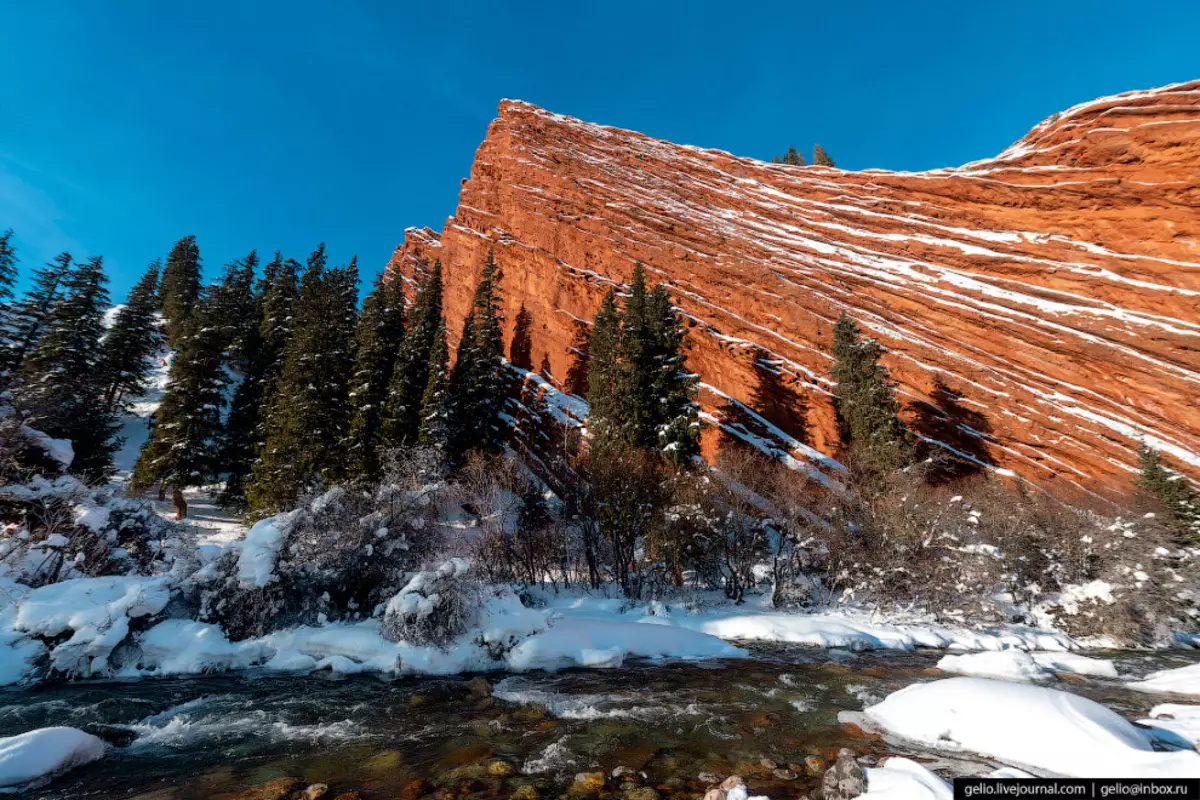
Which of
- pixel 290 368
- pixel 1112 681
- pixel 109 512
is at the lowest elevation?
pixel 1112 681

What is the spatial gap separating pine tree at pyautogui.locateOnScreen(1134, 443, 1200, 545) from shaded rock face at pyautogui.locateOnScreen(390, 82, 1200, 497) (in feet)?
7.90

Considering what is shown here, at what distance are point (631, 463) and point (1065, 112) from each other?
165ft

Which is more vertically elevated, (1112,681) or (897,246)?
(897,246)

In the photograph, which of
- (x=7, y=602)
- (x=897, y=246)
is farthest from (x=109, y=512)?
(x=897, y=246)

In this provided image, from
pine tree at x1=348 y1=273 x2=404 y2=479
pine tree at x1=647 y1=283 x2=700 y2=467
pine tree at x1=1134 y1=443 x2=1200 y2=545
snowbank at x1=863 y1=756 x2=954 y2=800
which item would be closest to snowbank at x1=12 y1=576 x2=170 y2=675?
pine tree at x1=348 y1=273 x2=404 y2=479

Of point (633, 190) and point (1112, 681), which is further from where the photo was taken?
point (633, 190)

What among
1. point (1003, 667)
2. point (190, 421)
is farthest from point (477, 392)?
point (1003, 667)

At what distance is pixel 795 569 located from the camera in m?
24.9

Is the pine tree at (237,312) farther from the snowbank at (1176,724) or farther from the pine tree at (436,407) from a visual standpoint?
the snowbank at (1176,724)

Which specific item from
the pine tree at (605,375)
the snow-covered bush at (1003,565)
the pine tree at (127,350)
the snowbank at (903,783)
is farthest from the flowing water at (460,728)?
the pine tree at (127,350)

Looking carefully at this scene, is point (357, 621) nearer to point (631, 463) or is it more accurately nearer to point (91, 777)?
point (91, 777)

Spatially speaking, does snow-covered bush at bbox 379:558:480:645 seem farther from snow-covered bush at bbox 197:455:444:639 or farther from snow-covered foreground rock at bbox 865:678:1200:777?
snow-covered foreground rock at bbox 865:678:1200:777

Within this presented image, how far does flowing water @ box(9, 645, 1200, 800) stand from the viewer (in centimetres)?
664

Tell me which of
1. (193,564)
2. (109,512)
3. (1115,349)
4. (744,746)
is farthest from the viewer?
(1115,349)
